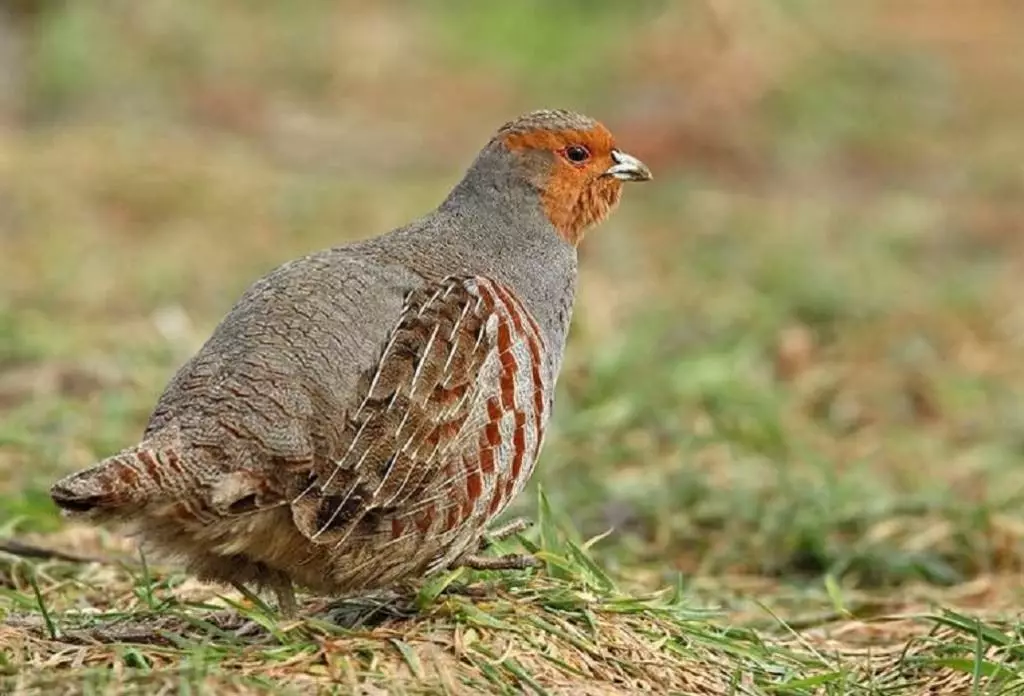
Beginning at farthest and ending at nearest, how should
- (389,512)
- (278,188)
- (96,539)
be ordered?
(278,188) → (96,539) → (389,512)

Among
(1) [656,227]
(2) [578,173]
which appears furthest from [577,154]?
(1) [656,227]

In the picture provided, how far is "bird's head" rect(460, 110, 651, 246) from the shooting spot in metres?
4.87

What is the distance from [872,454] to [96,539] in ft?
11.1

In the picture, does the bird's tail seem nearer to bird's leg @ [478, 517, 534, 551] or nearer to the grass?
the grass

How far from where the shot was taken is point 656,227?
11.2 m

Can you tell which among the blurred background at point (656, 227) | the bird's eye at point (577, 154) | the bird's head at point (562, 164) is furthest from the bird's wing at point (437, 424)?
the blurred background at point (656, 227)

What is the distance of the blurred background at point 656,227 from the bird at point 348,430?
1.43 m

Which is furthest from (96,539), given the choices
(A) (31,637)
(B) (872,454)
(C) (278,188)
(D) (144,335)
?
(C) (278,188)

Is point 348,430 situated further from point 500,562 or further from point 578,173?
point 578,173

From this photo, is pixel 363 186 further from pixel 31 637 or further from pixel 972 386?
pixel 31 637

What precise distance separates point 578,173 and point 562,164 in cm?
5

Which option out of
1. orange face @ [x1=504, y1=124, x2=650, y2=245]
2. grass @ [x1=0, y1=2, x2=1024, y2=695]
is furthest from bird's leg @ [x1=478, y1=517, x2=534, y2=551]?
orange face @ [x1=504, y1=124, x2=650, y2=245]

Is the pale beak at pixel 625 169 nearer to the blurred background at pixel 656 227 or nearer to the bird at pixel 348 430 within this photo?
the bird at pixel 348 430

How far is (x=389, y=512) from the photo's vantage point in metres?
3.89
